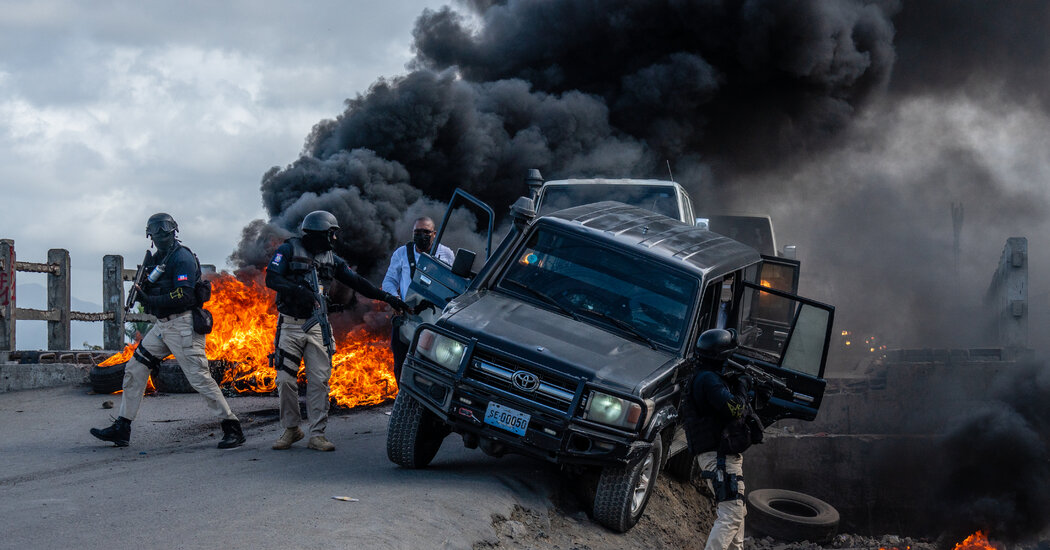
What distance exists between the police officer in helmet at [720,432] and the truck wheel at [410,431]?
185 centimetres

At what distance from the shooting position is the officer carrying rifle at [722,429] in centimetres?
525

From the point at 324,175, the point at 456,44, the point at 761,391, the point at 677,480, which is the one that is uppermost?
the point at 456,44

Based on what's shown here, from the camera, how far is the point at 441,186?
20938 millimetres

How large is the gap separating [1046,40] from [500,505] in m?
29.4

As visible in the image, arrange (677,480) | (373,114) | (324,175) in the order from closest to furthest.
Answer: (677,480) → (324,175) → (373,114)

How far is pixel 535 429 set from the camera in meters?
5.24

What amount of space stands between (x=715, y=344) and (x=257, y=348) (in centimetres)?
772

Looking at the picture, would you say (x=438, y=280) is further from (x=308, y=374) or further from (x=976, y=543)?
(x=976, y=543)

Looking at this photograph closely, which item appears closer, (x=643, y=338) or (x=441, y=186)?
(x=643, y=338)

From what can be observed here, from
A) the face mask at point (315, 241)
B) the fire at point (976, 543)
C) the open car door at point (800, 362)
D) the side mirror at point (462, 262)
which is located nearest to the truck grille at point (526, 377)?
the side mirror at point (462, 262)

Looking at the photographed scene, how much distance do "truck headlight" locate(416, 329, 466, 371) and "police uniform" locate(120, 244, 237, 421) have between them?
2391 millimetres

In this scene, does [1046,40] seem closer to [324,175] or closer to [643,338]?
[324,175]

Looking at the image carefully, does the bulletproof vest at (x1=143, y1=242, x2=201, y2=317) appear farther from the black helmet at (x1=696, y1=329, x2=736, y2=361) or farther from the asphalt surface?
the black helmet at (x1=696, y1=329, x2=736, y2=361)

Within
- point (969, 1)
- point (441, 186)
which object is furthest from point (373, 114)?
point (969, 1)
